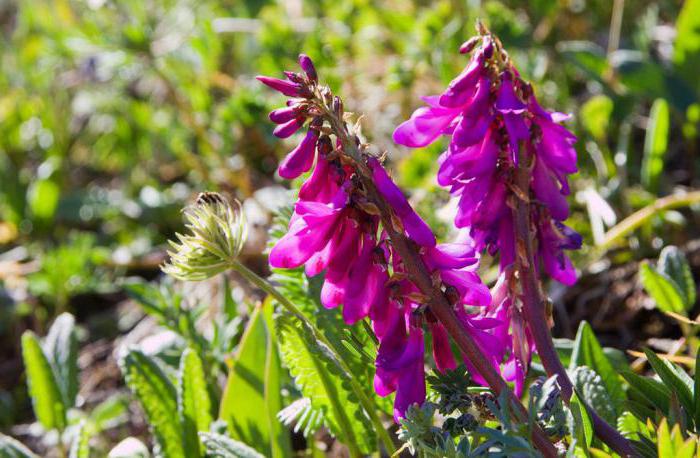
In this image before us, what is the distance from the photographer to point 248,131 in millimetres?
3510

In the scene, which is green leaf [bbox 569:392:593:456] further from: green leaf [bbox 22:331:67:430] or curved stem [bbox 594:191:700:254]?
green leaf [bbox 22:331:67:430]

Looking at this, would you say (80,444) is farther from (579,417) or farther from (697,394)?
(697,394)

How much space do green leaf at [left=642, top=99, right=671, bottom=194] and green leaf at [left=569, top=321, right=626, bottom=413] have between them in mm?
1028

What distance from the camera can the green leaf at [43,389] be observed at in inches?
83.7

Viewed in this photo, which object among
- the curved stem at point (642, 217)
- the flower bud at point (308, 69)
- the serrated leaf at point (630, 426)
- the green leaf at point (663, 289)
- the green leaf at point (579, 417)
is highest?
the flower bud at point (308, 69)

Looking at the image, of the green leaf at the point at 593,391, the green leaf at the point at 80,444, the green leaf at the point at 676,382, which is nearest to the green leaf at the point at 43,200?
the green leaf at the point at 80,444

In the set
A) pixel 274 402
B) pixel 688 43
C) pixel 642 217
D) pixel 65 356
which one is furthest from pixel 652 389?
pixel 688 43

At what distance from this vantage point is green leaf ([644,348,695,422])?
53.8 inches

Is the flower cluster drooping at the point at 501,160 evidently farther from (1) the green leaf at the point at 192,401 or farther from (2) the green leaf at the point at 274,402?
(1) the green leaf at the point at 192,401

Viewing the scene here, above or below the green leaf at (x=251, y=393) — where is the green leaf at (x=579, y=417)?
above

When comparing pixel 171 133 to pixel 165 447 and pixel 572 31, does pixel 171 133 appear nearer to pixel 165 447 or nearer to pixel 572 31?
pixel 572 31

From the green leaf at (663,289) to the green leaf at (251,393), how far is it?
757 mm

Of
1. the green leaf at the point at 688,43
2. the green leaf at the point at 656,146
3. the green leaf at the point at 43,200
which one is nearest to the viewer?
the green leaf at the point at 656,146

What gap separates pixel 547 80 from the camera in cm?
313
